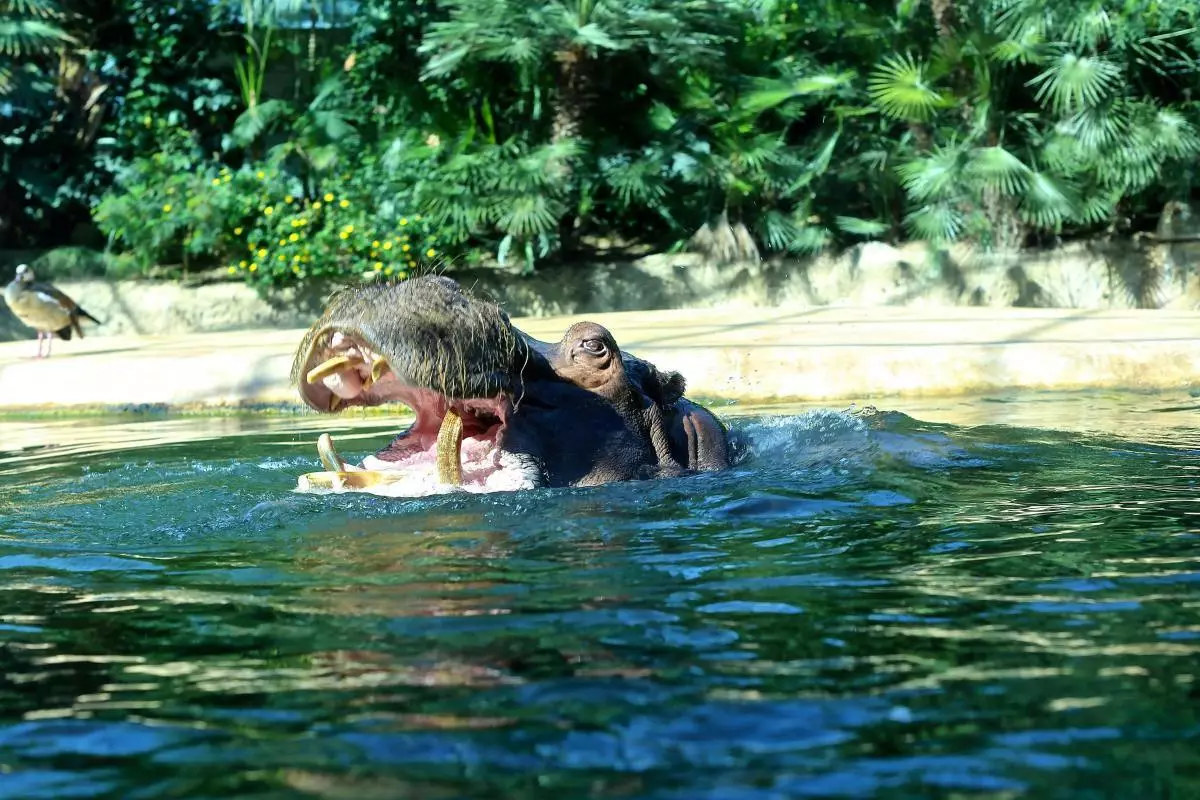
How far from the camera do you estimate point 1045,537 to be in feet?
11.6

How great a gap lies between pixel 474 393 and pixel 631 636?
1344 mm

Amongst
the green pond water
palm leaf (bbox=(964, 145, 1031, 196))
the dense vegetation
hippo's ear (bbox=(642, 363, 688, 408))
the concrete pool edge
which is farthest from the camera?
the dense vegetation

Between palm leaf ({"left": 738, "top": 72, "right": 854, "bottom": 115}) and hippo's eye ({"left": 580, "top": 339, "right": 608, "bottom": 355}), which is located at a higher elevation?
palm leaf ({"left": 738, "top": 72, "right": 854, "bottom": 115})

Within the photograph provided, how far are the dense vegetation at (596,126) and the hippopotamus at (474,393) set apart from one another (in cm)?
905

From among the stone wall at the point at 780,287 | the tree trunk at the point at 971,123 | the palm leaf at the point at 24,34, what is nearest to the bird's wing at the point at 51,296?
the stone wall at the point at 780,287

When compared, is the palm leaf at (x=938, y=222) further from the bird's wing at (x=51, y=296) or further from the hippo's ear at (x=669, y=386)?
the hippo's ear at (x=669, y=386)

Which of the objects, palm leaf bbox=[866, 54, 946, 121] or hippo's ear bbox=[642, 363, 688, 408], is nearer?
hippo's ear bbox=[642, 363, 688, 408]

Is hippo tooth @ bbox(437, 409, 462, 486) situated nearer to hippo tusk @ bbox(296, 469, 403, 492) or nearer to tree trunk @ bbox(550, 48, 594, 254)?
hippo tusk @ bbox(296, 469, 403, 492)

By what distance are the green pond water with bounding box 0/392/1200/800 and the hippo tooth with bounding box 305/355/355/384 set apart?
1.12 feet

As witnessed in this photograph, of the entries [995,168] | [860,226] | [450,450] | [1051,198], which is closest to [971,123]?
[995,168]

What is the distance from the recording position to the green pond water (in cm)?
196

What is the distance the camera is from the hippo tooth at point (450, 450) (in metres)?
3.96

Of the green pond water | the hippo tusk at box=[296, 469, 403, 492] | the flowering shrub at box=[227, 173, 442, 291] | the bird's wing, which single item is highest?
the flowering shrub at box=[227, 173, 442, 291]

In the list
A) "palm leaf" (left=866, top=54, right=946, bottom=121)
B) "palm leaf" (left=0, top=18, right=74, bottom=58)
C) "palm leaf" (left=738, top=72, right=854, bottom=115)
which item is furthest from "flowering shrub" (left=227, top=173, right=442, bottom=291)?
"palm leaf" (left=866, top=54, right=946, bottom=121)
